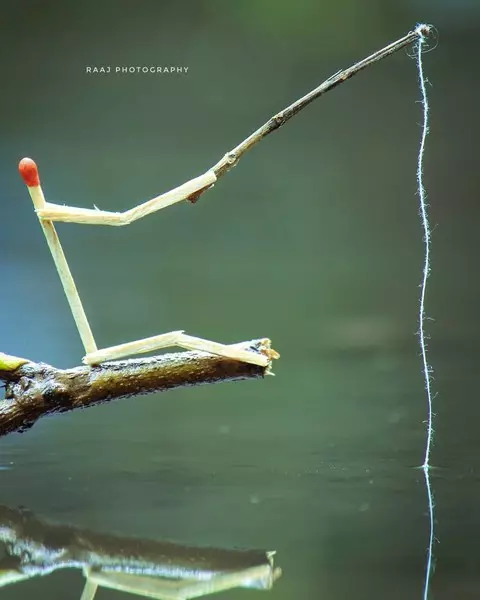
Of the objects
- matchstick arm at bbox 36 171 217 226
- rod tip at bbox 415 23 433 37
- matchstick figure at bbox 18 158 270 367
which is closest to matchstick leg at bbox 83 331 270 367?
matchstick figure at bbox 18 158 270 367

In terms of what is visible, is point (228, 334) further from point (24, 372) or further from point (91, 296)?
point (24, 372)

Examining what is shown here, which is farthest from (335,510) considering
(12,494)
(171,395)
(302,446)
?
(171,395)

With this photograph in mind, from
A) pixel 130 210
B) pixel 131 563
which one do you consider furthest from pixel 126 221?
pixel 131 563

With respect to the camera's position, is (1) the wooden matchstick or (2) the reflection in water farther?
(1) the wooden matchstick

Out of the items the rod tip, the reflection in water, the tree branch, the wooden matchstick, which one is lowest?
the reflection in water

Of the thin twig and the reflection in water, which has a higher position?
the thin twig

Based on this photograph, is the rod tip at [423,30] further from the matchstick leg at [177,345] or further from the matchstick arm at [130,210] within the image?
the matchstick leg at [177,345]

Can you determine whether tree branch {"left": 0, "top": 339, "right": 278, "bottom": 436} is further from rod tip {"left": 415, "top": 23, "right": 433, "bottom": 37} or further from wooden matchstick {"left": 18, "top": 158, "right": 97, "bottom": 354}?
rod tip {"left": 415, "top": 23, "right": 433, "bottom": 37}
